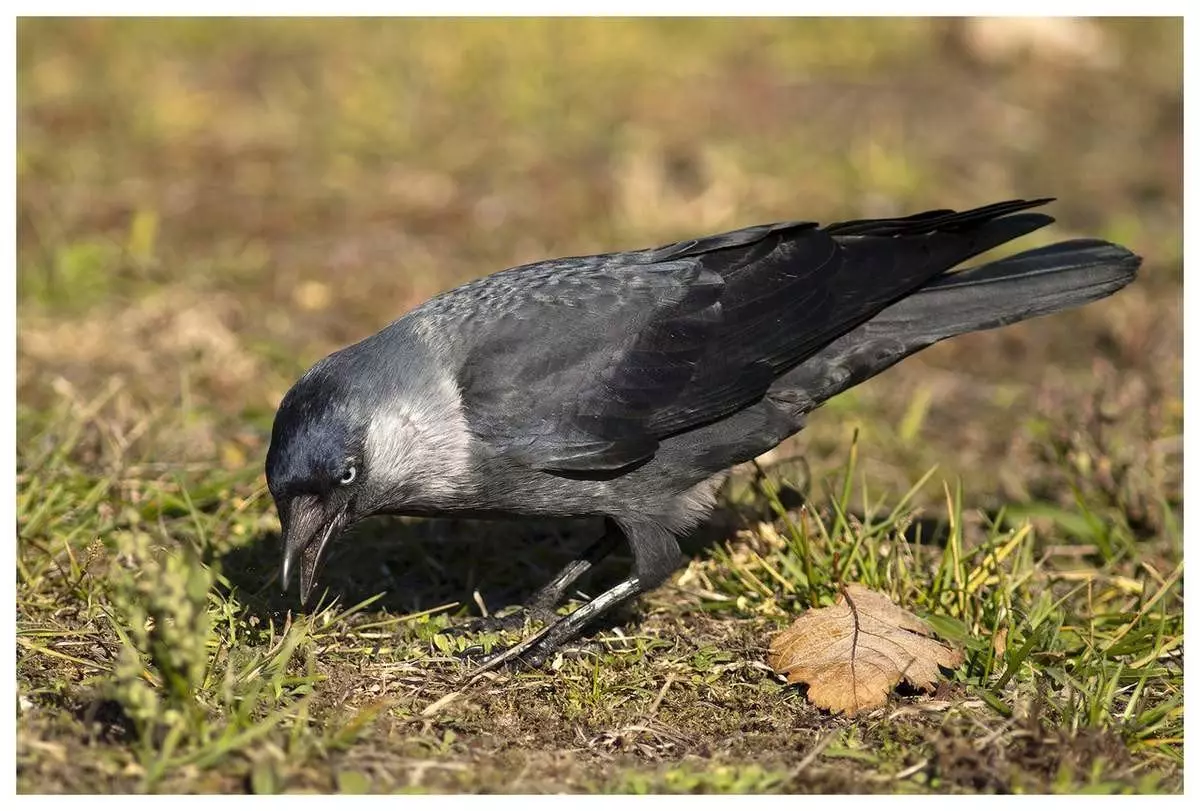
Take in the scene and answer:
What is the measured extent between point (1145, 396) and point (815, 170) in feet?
12.0

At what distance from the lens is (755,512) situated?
5.44 metres

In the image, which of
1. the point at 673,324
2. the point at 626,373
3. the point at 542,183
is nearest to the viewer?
the point at 626,373

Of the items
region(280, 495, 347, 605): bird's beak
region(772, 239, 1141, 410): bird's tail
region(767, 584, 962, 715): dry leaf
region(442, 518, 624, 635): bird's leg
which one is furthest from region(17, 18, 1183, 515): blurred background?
region(767, 584, 962, 715): dry leaf

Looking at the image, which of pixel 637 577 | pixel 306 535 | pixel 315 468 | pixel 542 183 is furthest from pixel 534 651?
pixel 542 183

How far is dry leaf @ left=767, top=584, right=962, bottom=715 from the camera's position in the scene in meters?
4.36

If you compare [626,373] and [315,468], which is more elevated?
A: [626,373]

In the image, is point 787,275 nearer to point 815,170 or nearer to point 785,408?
point 785,408

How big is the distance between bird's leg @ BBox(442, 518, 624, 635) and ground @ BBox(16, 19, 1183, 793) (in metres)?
0.13

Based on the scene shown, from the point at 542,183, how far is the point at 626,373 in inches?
186

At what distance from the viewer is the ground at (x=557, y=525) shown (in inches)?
157

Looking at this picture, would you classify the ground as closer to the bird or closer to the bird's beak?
the bird's beak

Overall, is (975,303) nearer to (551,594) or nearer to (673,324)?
(673,324)

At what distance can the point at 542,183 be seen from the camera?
30.9 ft
